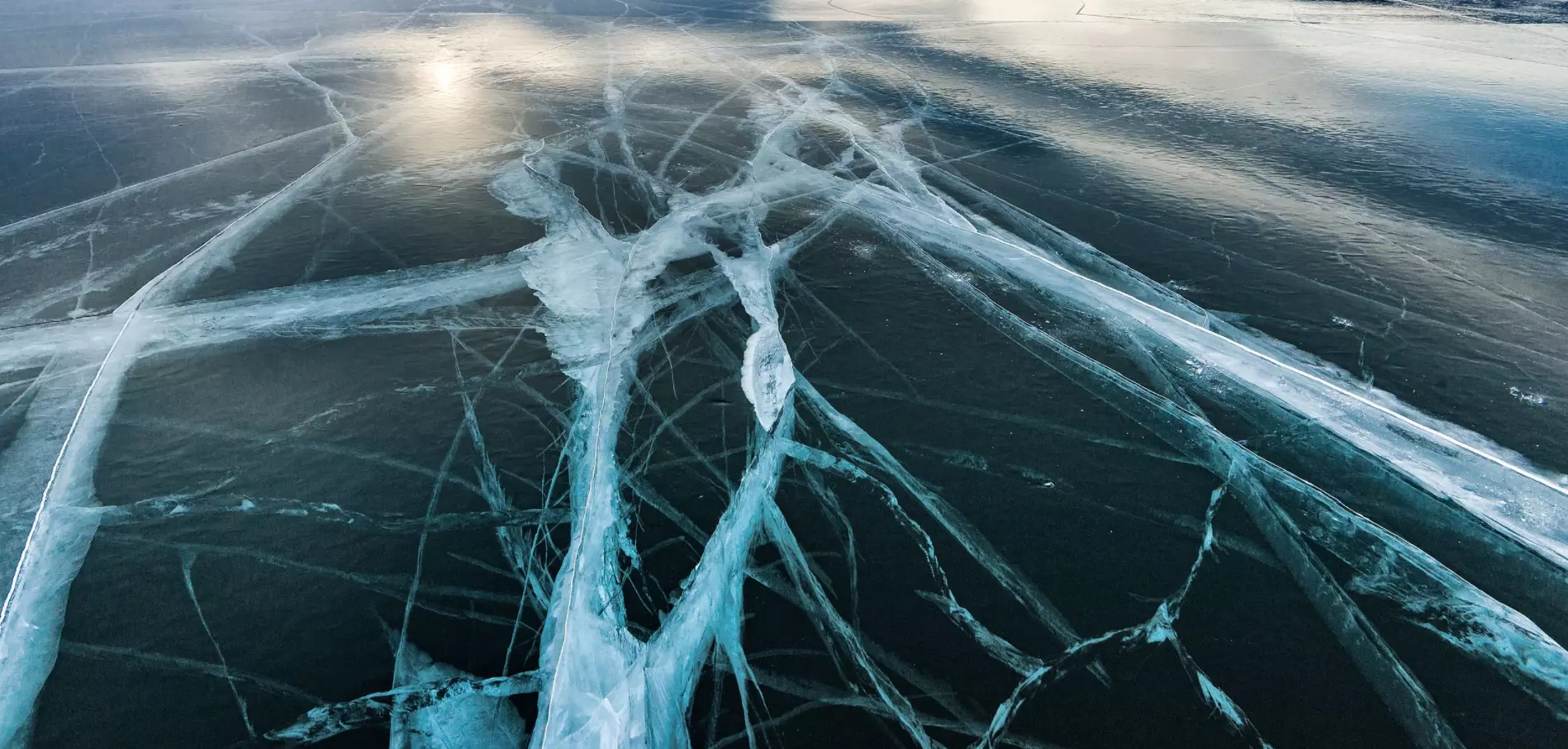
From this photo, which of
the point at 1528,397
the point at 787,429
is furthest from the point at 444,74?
the point at 1528,397

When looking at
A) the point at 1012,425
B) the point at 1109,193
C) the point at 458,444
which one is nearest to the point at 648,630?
the point at 458,444

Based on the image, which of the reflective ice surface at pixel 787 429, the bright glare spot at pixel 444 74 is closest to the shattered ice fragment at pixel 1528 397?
the reflective ice surface at pixel 787 429

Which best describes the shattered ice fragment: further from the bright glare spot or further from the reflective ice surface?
the bright glare spot

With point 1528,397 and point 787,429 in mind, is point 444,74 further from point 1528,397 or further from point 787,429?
point 1528,397

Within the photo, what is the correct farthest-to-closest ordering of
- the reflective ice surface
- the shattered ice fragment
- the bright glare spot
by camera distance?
the bright glare spot < the shattered ice fragment < the reflective ice surface

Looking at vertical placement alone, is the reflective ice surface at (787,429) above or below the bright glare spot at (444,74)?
below

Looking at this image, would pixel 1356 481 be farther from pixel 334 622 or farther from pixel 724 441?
pixel 334 622

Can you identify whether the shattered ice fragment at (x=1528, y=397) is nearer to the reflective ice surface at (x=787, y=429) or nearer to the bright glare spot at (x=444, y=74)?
the reflective ice surface at (x=787, y=429)

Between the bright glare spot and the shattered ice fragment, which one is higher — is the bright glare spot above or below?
above

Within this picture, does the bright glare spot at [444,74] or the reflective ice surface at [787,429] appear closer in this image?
the reflective ice surface at [787,429]

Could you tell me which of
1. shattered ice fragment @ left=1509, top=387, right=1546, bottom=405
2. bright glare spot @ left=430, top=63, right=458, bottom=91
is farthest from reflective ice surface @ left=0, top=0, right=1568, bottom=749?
bright glare spot @ left=430, top=63, right=458, bottom=91
